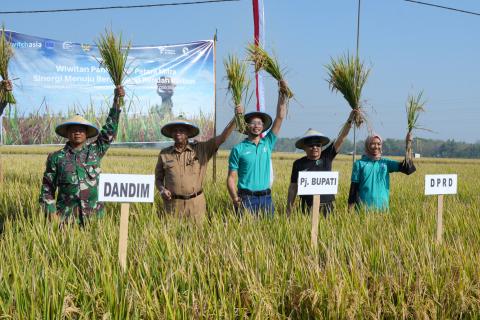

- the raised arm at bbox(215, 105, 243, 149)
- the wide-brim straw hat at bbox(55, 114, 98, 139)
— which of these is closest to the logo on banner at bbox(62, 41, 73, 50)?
the wide-brim straw hat at bbox(55, 114, 98, 139)

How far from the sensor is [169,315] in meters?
→ 2.13

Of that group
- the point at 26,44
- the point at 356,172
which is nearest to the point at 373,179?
the point at 356,172

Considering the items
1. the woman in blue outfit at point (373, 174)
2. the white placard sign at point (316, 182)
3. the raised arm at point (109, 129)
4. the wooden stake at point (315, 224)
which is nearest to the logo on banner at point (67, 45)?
the raised arm at point (109, 129)

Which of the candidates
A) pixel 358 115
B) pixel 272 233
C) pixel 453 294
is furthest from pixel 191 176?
pixel 453 294

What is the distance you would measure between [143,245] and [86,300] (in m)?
0.71

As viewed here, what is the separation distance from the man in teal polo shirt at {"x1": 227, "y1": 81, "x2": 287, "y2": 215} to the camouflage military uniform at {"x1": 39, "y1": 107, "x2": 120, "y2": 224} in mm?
1214

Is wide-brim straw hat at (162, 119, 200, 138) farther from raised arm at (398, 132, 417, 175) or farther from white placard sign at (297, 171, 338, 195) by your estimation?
raised arm at (398, 132, 417, 175)

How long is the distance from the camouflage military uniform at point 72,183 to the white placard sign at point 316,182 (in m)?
1.67

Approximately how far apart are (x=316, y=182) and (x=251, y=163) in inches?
34.5

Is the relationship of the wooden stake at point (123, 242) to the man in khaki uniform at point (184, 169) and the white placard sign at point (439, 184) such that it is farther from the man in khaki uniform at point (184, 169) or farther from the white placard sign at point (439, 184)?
the white placard sign at point (439, 184)

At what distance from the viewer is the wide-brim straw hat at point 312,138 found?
445cm

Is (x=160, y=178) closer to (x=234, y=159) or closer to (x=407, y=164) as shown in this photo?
(x=234, y=159)

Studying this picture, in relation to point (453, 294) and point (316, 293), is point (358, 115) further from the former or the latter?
point (316, 293)

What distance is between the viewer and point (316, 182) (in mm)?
3635
